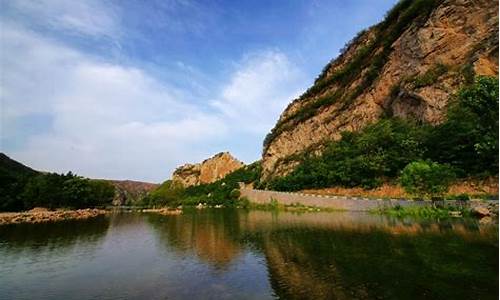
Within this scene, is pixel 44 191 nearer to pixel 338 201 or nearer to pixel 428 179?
pixel 338 201

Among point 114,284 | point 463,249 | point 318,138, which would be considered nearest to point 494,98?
point 463,249

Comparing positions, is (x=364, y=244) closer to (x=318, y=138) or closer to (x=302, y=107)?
(x=318, y=138)

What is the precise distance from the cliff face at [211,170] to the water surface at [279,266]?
5548 inches

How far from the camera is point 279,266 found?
19.2 meters

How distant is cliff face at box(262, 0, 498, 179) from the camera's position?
5138 centimetres

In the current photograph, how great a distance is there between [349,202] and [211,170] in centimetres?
12953

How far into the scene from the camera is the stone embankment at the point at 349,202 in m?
32.2

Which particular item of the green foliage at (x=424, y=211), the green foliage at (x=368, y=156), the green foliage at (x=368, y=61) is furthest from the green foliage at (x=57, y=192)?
the green foliage at (x=424, y=211)

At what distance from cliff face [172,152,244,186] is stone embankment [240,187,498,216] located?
9256 cm

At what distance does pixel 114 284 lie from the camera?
1733 cm

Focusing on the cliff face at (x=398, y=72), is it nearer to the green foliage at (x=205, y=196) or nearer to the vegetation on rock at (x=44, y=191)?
the green foliage at (x=205, y=196)

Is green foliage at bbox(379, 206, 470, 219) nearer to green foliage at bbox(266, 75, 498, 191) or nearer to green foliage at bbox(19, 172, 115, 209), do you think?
green foliage at bbox(266, 75, 498, 191)

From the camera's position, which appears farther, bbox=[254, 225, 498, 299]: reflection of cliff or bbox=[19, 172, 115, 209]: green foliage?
bbox=[19, 172, 115, 209]: green foliage

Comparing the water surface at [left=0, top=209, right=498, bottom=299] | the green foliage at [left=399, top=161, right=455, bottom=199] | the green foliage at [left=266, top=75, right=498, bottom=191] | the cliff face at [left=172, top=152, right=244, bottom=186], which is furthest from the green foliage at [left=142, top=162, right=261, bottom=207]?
the water surface at [left=0, top=209, right=498, bottom=299]
